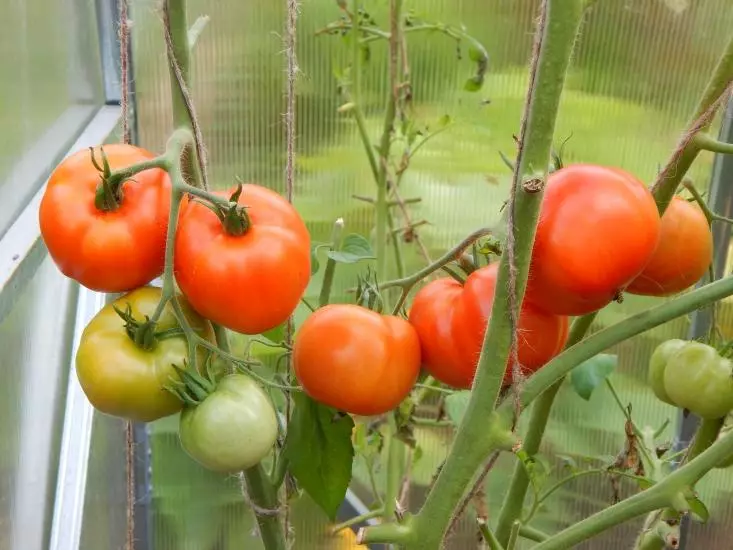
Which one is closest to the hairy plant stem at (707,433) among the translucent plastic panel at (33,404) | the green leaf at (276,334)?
the green leaf at (276,334)

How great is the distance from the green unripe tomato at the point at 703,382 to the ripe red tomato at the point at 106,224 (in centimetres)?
39

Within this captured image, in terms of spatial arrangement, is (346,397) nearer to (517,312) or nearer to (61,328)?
(517,312)

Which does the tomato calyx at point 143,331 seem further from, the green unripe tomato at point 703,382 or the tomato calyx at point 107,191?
the green unripe tomato at point 703,382

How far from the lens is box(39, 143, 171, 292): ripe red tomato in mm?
378

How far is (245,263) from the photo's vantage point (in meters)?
0.38

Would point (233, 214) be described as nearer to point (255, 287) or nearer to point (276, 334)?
point (255, 287)

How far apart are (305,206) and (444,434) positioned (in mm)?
422

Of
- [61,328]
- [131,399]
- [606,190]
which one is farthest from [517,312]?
[61,328]

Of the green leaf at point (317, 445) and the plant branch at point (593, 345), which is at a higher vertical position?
the plant branch at point (593, 345)

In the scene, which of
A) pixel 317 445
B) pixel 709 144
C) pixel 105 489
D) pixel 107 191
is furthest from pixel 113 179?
pixel 105 489

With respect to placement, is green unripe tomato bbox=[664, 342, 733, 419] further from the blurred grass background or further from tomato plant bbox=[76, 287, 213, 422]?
the blurred grass background

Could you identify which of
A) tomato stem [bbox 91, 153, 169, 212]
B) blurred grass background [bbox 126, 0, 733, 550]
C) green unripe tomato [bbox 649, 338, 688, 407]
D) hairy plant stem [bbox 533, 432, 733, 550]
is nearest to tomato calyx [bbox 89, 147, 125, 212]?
tomato stem [bbox 91, 153, 169, 212]

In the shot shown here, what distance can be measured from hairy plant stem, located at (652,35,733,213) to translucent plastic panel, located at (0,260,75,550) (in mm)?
513

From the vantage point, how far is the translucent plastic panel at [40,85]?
0.65 m
